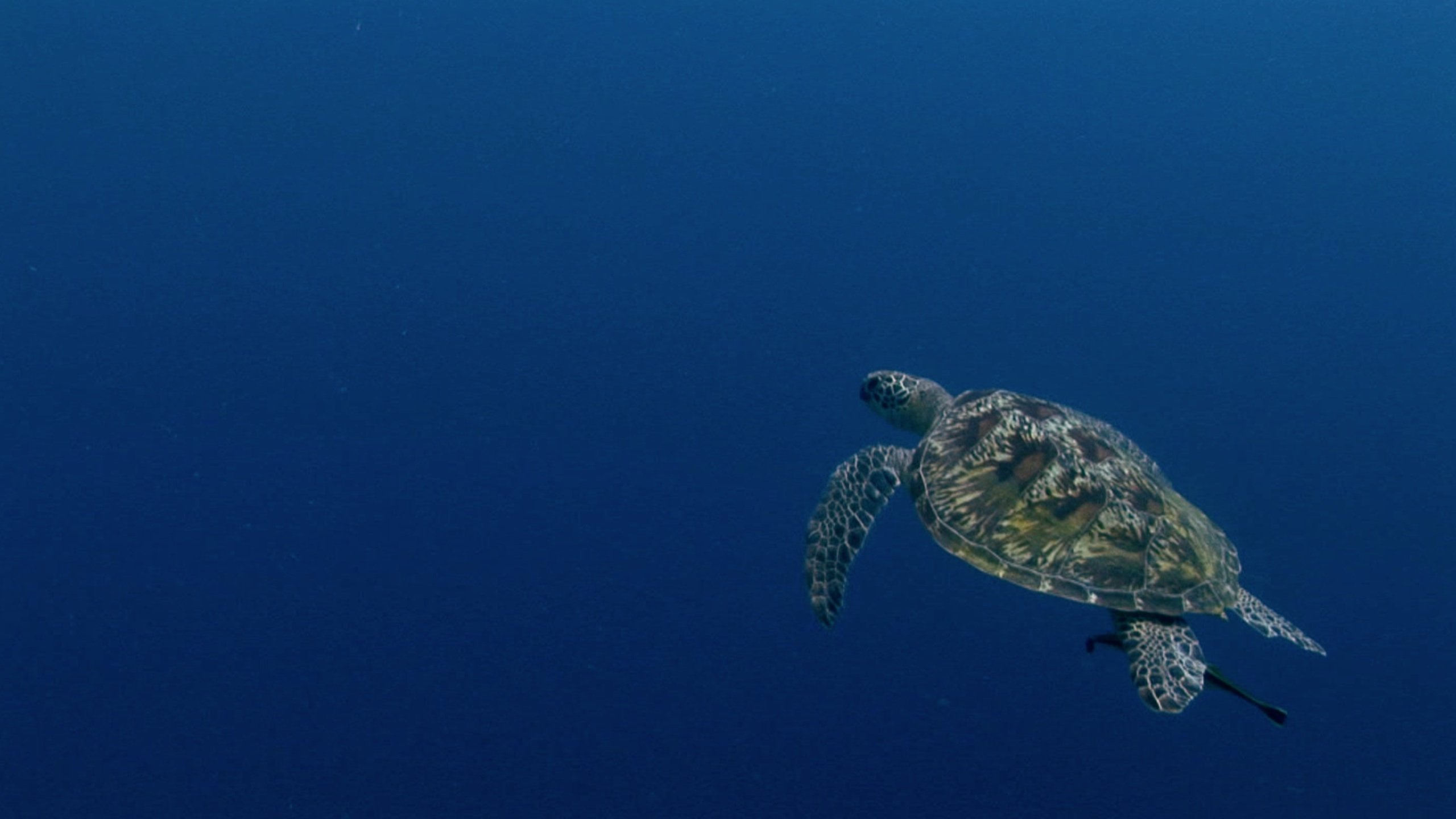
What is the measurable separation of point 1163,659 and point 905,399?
2272 mm

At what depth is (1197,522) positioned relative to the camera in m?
4.77

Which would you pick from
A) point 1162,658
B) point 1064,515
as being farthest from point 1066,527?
point 1162,658

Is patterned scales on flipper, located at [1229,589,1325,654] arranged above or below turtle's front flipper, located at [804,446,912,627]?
above

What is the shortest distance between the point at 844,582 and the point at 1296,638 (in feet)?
7.22

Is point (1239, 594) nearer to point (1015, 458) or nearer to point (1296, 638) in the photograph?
point (1296, 638)

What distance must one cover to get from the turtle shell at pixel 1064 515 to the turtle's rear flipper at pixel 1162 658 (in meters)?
0.13

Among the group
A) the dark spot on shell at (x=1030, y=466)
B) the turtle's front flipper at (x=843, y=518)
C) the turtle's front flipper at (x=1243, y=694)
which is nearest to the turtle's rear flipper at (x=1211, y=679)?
the turtle's front flipper at (x=1243, y=694)

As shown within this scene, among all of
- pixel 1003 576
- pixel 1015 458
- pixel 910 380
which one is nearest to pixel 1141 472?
pixel 1015 458

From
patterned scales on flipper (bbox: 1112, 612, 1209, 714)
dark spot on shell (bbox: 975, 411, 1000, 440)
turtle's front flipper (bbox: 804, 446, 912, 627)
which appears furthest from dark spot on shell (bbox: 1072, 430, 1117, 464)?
turtle's front flipper (bbox: 804, 446, 912, 627)

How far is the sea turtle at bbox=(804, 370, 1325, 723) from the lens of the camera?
4312 millimetres

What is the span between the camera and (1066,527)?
4.55m

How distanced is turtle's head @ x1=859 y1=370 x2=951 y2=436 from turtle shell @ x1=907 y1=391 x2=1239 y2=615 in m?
0.56

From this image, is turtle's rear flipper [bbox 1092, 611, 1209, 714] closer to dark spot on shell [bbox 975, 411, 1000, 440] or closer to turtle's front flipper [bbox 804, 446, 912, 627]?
dark spot on shell [bbox 975, 411, 1000, 440]

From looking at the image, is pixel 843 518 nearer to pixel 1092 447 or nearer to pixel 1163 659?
pixel 1092 447
